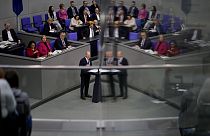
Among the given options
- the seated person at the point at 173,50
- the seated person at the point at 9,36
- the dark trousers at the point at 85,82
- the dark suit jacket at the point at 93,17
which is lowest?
the dark trousers at the point at 85,82

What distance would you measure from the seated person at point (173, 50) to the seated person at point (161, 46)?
0.33 feet

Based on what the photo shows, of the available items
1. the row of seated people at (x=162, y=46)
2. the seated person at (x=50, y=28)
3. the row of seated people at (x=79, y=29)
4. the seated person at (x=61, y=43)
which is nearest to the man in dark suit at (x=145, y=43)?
the row of seated people at (x=162, y=46)

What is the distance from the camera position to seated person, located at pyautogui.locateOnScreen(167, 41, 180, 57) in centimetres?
793

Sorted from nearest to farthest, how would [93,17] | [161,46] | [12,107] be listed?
1. [12,107]
2. [161,46]
3. [93,17]

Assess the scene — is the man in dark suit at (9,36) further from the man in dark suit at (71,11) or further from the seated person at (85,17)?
the man in dark suit at (71,11)

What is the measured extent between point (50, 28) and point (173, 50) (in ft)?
31.2

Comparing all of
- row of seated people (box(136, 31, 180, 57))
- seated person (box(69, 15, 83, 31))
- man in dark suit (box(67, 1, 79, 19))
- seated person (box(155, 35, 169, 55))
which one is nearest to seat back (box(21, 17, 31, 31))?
seated person (box(69, 15, 83, 31))

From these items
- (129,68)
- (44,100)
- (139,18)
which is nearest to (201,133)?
(129,68)

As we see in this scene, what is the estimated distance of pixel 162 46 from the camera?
8.82 m

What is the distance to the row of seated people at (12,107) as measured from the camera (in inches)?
200

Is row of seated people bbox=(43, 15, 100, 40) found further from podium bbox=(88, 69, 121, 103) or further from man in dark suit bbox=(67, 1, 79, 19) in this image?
podium bbox=(88, 69, 121, 103)

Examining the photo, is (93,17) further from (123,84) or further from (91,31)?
(123,84)

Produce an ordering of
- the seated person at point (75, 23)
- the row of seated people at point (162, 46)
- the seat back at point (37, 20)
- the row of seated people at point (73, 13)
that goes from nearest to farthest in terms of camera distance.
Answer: the row of seated people at point (162, 46), the seated person at point (75, 23), the seat back at point (37, 20), the row of seated people at point (73, 13)

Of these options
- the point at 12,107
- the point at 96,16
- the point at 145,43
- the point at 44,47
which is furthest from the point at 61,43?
the point at 12,107
